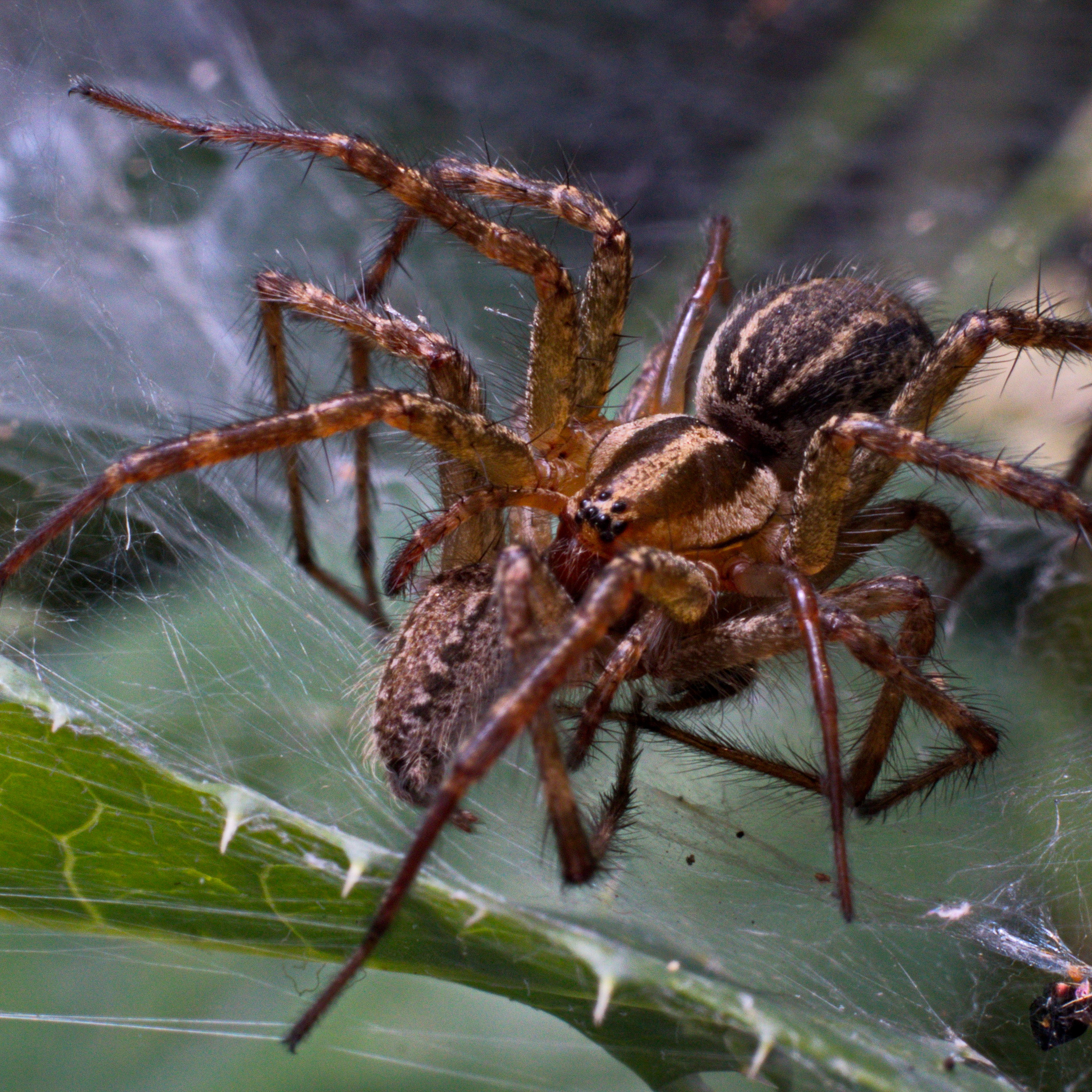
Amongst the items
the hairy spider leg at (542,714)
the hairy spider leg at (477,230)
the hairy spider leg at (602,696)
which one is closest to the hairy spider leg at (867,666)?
the hairy spider leg at (602,696)

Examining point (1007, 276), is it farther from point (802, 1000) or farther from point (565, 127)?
point (802, 1000)

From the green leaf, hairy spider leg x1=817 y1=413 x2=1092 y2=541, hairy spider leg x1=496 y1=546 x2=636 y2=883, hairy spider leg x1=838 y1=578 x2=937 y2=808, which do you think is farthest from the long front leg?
the green leaf

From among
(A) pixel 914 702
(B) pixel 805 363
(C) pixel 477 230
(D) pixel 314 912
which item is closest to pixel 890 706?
(A) pixel 914 702

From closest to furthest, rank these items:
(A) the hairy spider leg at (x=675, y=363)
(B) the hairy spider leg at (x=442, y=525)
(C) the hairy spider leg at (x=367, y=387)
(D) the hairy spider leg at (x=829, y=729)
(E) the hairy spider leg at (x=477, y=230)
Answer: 1. (D) the hairy spider leg at (x=829, y=729)
2. (B) the hairy spider leg at (x=442, y=525)
3. (E) the hairy spider leg at (x=477, y=230)
4. (C) the hairy spider leg at (x=367, y=387)
5. (A) the hairy spider leg at (x=675, y=363)

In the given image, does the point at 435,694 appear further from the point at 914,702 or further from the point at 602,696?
the point at 914,702

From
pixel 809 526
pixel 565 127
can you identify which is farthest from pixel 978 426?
pixel 565 127

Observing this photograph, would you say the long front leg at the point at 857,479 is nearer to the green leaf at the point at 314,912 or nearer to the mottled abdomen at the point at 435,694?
the mottled abdomen at the point at 435,694
